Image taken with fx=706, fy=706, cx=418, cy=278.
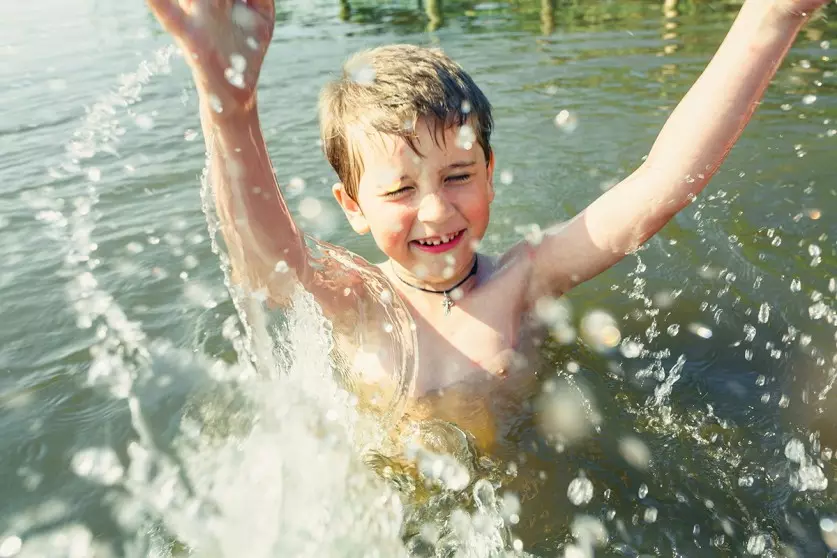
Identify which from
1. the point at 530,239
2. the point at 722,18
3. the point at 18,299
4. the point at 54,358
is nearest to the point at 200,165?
the point at 18,299

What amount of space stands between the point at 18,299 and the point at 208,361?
1.26 m

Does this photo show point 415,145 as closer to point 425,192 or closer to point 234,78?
point 425,192

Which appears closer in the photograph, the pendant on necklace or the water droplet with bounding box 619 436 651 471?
the water droplet with bounding box 619 436 651 471

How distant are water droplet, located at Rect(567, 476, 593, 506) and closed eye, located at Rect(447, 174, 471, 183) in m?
1.15

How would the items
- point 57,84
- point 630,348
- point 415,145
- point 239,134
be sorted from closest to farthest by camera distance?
point 239,134 < point 415,145 < point 630,348 < point 57,84

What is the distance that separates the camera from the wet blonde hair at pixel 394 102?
7.73 ft

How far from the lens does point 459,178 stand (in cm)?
238

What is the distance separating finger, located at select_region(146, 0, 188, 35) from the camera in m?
1.60

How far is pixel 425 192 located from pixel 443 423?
2.98 feet

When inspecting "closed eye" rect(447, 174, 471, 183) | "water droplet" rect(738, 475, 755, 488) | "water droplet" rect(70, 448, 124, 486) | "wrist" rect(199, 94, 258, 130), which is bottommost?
"water droplet" rect(738, 475, 755, 488)

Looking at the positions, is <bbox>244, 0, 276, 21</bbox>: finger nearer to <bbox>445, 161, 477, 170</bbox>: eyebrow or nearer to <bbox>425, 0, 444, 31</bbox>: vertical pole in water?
<bbox>445, 161, 477, 170</bbox>: eyebrow

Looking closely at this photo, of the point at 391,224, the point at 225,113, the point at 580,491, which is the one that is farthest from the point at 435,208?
the point at 580,491

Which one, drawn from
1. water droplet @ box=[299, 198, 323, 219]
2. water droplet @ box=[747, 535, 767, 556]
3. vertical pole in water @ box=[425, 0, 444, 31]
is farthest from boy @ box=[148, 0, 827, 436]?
vertical pole in water @ box=[425, 0, 444, 31]

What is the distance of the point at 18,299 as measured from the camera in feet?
12.6
